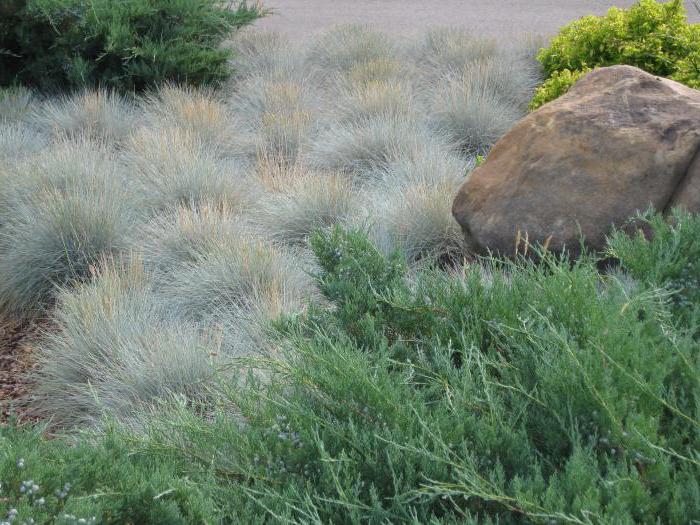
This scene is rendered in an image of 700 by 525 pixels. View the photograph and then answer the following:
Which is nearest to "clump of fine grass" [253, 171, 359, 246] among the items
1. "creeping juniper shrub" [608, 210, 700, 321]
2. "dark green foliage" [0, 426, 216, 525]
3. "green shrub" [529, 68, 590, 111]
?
"green shrub" [529, 68, 590, 111]

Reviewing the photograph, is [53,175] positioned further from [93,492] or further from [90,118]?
[93,492]

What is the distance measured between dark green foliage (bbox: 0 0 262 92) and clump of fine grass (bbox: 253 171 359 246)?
272cm

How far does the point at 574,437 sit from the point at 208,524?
91cm

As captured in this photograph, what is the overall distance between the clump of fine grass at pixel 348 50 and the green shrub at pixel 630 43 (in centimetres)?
202

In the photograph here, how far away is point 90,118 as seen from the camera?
22.7 feet

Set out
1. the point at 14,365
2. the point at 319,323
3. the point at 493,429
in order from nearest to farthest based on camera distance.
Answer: the point at 493,429, the point at 319,323, the point at 14,365

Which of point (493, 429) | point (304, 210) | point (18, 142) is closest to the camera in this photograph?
point (493, 429)

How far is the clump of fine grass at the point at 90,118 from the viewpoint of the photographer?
682 centimetres

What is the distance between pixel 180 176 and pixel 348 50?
3.43 metres

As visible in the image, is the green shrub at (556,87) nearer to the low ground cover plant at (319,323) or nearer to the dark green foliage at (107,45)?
the low ground cover plant at (319,323)

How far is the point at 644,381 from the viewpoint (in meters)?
2.15

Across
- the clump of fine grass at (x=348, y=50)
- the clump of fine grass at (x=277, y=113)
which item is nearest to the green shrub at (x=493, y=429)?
the clump of fine grass at (x=277, y=113)

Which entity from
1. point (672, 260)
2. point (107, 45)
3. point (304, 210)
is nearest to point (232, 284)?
point (304, 210)

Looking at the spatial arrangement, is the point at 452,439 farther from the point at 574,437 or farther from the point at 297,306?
the point at 297,306
